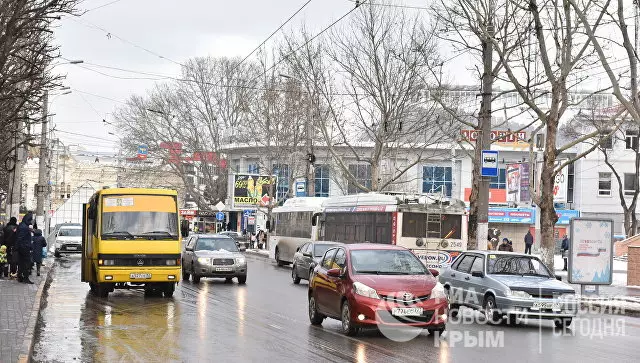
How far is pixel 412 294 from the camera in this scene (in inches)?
570

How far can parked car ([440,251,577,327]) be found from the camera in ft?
57.7

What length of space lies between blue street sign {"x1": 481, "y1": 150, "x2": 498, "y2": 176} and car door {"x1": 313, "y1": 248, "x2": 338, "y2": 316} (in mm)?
10502

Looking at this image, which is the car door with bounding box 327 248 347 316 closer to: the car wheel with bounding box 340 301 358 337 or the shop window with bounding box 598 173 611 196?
the car wheel with bounding box 340 301 358 337

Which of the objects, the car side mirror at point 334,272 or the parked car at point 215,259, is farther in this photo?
the parked car at point 215,259

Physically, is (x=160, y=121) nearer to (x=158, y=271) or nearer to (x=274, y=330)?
(x=158, y=271)

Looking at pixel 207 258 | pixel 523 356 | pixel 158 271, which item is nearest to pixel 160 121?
pixel 207 258

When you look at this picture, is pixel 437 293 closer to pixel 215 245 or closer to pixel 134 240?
pixel 134 240

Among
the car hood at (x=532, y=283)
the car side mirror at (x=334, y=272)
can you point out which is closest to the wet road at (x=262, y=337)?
the car hood at (x=532, y=283)

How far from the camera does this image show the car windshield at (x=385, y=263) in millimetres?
15469

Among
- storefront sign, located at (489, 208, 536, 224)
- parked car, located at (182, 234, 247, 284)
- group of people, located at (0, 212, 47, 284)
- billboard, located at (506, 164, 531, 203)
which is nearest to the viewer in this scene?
group of people, located at (0, 212, 47, 284)

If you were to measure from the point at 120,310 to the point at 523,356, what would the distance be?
9.62 m

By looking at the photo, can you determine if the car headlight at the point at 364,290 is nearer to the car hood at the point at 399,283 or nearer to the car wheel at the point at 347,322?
the car hood at the point at 399,283

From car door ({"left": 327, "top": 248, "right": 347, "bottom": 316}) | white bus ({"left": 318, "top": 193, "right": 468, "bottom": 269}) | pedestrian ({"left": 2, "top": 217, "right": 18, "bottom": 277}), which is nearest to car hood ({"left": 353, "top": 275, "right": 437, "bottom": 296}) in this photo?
car door ({"left": 327, "top": 248, "right": 347, "bottom": 316})

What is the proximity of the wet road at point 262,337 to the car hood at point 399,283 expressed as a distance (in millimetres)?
787
